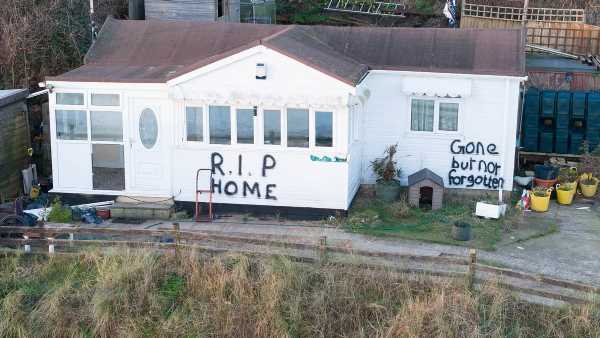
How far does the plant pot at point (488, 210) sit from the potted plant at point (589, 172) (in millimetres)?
2974

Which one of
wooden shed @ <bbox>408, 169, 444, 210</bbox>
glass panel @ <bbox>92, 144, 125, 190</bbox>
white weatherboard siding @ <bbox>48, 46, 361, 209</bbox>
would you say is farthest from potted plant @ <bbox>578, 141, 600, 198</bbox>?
glass panel @ <bbox>92, 144, 125, 190</bbox>

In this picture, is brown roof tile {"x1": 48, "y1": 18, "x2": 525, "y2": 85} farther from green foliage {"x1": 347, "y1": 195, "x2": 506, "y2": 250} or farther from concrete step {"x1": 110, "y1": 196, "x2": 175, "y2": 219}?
green foliage {"x1": 347, "y1": 195, "x2": 506, "y2": 250}

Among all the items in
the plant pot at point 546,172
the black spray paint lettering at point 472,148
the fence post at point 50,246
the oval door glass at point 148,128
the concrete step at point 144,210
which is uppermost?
the oval door glass at point 148,128

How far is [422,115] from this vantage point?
1628 centimetres

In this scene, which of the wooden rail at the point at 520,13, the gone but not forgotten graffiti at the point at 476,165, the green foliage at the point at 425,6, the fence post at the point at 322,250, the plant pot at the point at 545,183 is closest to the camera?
the fence post at the point at 322,250

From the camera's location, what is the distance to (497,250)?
13594 millimetres

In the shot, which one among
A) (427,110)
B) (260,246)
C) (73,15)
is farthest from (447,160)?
(73,15)

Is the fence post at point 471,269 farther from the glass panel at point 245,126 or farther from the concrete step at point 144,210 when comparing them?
the concrete step at point 144,210

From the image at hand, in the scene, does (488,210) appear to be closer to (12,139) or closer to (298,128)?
(298,128)

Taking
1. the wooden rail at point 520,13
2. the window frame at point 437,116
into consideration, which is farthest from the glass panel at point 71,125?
the wooden rail at point 520,13

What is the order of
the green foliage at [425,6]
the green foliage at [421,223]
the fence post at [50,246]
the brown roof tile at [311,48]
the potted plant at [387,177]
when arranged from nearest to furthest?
the fence post at [50,246], the green foliage at [421,223], the brown roof tile at [311,48], the potted plant at [387,177], the green foliage at [425,6]

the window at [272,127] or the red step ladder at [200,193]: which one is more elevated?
the window at [272,127]

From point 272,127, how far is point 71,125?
4191mm

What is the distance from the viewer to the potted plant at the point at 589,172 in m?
17.2
